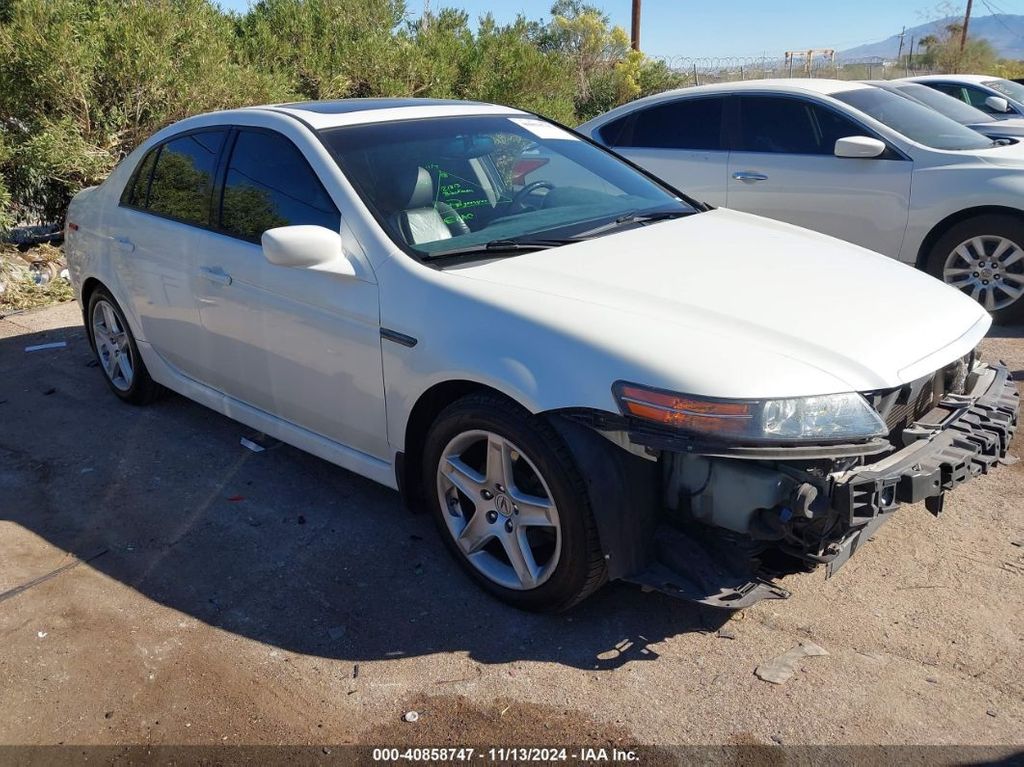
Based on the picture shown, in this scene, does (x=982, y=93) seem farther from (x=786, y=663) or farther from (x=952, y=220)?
(x=786, y=663)

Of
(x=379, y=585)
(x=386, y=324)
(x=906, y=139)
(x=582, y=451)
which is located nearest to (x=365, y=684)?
(x=379, y=585)

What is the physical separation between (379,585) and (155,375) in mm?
2262

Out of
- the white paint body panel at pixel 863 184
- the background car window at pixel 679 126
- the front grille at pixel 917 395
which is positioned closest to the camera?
the front grille at pixel 917 395

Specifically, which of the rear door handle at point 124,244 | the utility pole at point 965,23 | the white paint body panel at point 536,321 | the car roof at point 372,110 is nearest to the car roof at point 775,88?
the white paint body panel at point 536,321

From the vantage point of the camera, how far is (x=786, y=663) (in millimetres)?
3072

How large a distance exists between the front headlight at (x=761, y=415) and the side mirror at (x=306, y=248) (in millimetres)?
1332

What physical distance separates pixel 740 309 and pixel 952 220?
4165mm

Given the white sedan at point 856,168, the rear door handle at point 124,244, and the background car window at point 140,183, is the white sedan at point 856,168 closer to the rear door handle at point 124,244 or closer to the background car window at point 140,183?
the background car window at point 140,183

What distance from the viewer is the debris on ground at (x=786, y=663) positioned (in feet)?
9.86

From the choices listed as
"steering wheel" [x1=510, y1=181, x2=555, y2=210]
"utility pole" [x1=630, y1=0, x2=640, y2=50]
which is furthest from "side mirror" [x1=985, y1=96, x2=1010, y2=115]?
"utility pole" [x1=630, y1=0, x2=640, y2=50]

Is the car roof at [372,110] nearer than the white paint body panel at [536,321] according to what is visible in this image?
No

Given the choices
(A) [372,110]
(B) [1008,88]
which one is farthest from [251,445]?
(B) [1008,88]

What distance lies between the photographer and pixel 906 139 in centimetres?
664

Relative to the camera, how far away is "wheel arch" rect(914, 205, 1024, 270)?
20.6 feet
